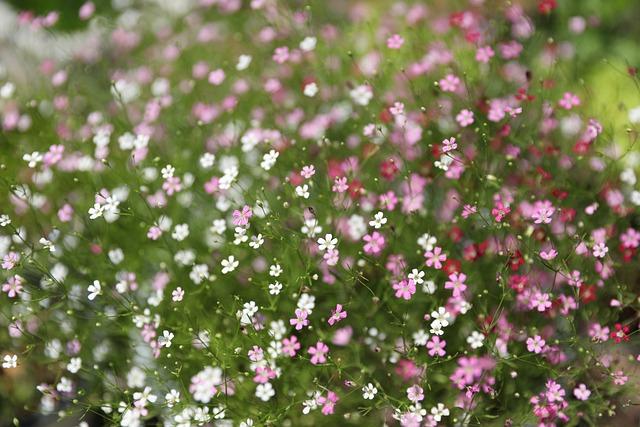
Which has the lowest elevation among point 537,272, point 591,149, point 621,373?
point 537,272

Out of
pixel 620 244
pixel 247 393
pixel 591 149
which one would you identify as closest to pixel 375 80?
pixel 591 149

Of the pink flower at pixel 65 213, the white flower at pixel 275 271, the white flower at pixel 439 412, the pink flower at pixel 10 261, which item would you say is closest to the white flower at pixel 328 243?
the white flower at pixel 275 271

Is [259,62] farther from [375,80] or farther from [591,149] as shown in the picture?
[591,149]

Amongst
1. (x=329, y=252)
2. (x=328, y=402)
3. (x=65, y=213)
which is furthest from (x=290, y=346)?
(x=65, y=213)

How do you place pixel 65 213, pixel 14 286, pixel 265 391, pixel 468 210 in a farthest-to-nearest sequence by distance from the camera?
pixel 65 213, pixel 14 286, pixel 468 210, pixel 265 391

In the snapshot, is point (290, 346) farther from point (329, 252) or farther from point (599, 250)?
point (599, 250)

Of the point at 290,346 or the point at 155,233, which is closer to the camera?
the point at 290,346

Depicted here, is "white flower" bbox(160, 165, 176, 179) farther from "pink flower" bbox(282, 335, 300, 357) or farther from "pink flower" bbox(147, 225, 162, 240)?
"pink flower" bbox(282, 335, 300, 357)

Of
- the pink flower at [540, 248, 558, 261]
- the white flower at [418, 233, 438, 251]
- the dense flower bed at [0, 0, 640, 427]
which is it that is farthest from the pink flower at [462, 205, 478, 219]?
the pink flower at [540, 248, 558, 261]
